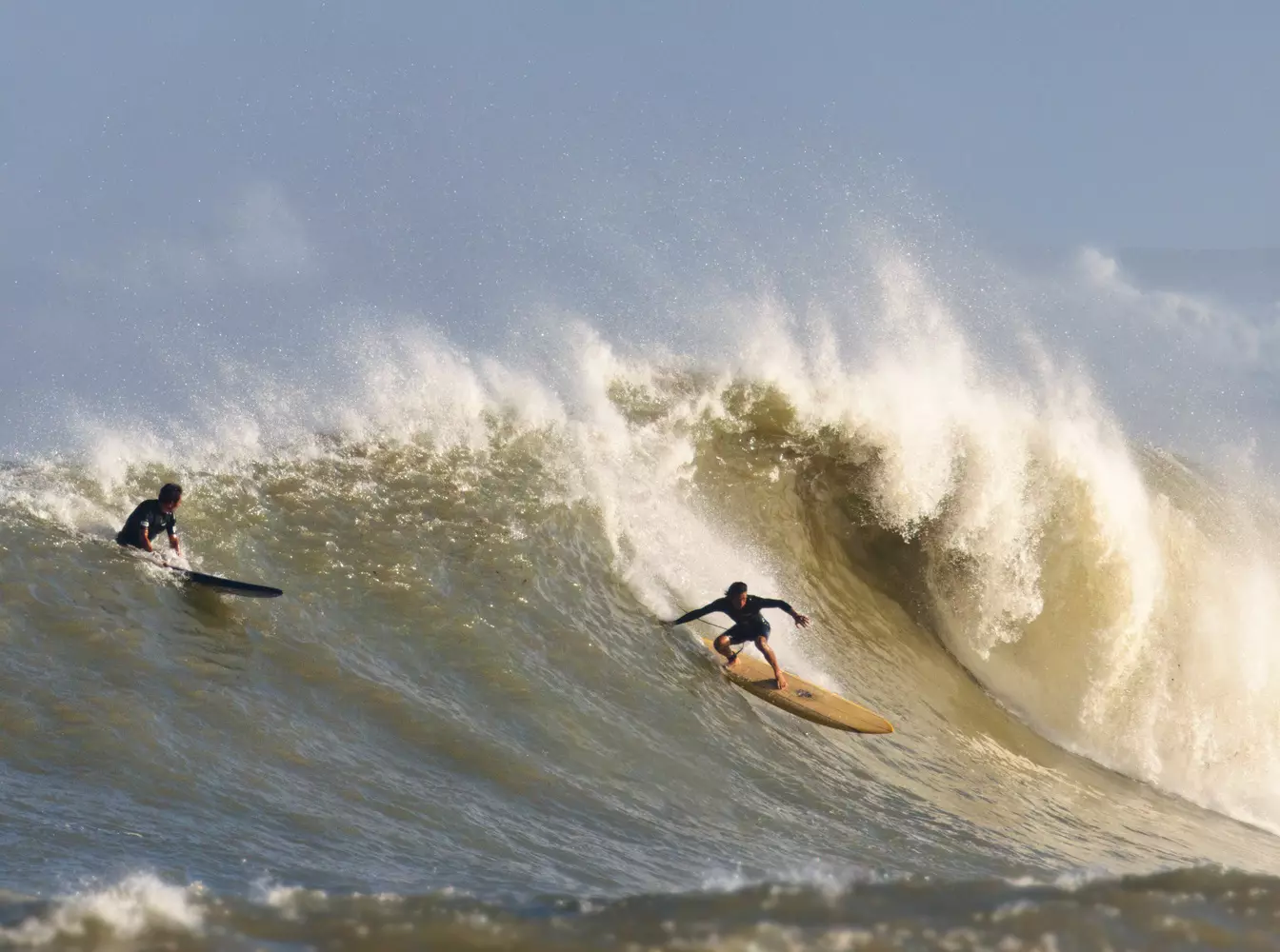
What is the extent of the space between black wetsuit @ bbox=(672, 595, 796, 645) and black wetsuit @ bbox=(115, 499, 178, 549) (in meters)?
4.44

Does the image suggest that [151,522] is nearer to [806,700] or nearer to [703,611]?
[703,611]

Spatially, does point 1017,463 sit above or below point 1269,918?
above

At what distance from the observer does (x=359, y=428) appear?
13.2 meters

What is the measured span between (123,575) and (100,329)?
3379 centimetres

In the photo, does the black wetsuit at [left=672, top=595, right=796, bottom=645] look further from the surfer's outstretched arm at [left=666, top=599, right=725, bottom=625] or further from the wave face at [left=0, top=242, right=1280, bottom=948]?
the wave face at [left=0, top=242, right=1280, bottom=948]

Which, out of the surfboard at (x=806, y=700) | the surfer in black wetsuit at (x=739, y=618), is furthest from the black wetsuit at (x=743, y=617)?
the surfboard at (x=806, y=700)

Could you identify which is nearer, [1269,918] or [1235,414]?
[1269,918]

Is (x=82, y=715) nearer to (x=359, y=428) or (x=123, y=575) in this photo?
(x=123, y=575)

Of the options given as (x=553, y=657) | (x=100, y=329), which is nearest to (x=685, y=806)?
(x=553, y=657)

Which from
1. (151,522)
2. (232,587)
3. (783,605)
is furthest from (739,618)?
(151,522)

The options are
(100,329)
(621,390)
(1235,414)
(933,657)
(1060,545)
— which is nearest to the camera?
(933,657)

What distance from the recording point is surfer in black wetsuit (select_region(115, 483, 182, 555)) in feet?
31.5

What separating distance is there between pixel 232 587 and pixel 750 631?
14.3ft

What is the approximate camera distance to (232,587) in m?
9.31
